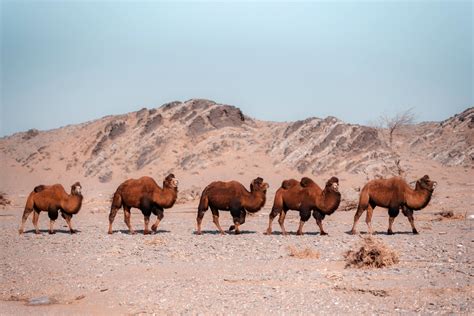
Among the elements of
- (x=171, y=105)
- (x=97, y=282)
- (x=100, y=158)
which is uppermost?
(x=171, y=105)

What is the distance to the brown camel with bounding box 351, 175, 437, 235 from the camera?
19.2 metres

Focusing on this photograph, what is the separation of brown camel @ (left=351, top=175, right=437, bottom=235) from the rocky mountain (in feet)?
80.0

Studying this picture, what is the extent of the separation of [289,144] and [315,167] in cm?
510

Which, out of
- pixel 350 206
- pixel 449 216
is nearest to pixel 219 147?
pixel 350 206

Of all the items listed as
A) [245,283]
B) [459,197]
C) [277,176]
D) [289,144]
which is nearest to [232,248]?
[245,283]

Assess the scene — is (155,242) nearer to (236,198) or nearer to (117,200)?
(236,198)

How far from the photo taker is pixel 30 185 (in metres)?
58.2

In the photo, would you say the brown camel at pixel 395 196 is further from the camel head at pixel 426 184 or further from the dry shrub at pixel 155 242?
the dry shrub at pixel 155 242

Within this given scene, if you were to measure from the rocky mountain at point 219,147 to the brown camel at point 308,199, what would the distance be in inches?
992

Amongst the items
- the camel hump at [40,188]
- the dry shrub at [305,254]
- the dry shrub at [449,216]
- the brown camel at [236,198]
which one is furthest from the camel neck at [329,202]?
the camel hump at [40,188]

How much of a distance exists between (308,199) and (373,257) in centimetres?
611

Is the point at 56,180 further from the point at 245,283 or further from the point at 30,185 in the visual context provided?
the point at 245,283

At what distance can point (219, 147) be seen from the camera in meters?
53.4

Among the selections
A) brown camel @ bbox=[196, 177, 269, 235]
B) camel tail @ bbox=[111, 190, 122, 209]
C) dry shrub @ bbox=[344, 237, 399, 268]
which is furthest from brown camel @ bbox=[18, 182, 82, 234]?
dry shrub @ bbox=[344, 237, 399, 268]
